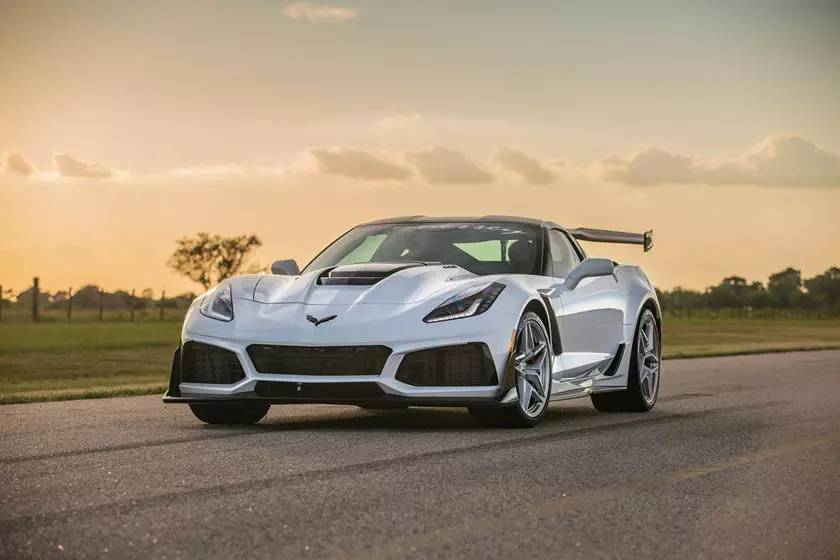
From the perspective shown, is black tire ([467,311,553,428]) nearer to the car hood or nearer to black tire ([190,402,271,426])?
the car hood

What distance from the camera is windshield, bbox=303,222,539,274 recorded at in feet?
31.7

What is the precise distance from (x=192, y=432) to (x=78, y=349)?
33.4 metres

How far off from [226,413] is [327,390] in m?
1.12

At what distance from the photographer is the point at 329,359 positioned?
8312 mm

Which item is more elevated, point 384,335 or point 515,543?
point 384,335

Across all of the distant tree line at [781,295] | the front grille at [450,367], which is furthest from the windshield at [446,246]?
the distant tree line at [781,295]

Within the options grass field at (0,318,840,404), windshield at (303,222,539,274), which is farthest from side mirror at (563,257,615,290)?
grass field at (0,318,840,404)

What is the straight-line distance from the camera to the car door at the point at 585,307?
9.70 metres

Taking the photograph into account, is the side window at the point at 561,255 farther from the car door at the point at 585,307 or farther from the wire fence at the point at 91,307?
the wire fence at the point at 91,307


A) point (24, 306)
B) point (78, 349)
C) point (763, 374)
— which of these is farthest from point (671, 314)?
point (763, 374)

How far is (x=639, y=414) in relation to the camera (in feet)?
35.4

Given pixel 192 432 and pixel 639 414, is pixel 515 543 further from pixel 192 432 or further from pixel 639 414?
pixel 639 414

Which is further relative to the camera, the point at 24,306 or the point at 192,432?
the point at 24,306

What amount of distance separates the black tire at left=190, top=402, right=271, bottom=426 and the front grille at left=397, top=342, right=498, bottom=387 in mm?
1237
